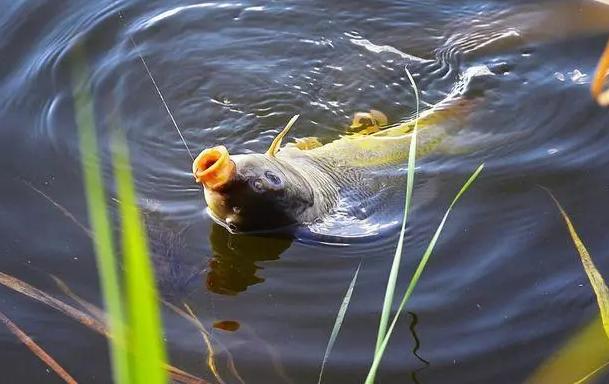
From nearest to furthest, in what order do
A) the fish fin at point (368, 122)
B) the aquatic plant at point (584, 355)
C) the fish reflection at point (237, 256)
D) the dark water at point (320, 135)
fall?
the aquatic plant at point (584, 355), the dark water at point (320, 135), the fish reflection at point (237, 256), the fish fin at point (368, 122)

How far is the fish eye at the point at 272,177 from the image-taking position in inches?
139

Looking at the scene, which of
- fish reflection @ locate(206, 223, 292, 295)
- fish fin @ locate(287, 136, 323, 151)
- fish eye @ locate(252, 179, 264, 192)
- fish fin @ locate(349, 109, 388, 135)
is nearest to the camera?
fish eye @ locate(252, 179, 264, 192)

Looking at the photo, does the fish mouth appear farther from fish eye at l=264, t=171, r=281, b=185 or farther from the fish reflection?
the fish reflection

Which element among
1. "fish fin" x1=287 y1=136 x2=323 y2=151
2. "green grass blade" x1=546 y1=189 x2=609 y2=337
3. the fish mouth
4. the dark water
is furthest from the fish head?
"green grass blade" x1=546 y1=189 x2=609 y2=337

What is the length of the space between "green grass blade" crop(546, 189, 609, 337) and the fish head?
1.07 meters

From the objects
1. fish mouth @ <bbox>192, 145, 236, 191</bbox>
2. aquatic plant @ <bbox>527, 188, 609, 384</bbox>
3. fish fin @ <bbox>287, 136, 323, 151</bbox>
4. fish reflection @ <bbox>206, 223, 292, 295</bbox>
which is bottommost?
aquatic plant @ <bbox>527, 188, 609, 384</bbox>

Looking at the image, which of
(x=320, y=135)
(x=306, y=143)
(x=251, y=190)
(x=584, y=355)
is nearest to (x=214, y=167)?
(x=251, y=190)

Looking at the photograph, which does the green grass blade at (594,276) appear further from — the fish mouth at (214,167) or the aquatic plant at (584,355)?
the fish mouth at (214,167)

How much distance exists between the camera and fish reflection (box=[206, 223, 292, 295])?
365 cm

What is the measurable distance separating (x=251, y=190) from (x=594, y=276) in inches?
52.5

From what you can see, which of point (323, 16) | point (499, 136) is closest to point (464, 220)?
point (499, 136)

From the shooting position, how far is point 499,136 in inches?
175

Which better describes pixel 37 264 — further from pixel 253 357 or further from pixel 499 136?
pixel 499 136

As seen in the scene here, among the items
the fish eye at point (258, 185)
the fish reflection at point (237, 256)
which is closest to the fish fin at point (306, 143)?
the fish reflection at point (237, 256)
